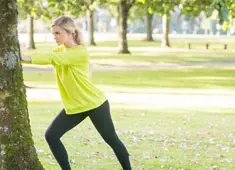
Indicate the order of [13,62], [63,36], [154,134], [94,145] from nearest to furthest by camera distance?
[13,62], [63,36], [94,145], [154,134]

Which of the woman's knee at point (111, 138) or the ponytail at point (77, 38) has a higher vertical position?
the ponytail at point (77, 38)

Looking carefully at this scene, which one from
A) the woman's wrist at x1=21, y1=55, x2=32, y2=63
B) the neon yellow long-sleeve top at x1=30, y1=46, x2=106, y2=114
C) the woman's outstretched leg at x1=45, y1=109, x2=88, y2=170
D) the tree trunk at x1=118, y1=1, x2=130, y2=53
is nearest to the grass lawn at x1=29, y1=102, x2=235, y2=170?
the woman's outstretched leg at x1=45, y1=109, x2=88, y2=170

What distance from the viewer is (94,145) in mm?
10805

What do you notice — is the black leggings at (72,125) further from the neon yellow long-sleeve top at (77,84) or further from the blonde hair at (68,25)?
the blonde hair at (68,25)

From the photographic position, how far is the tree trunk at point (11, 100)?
621 centimetres

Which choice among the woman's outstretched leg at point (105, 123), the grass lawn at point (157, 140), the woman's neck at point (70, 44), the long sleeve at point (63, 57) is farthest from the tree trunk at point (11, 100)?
the grass lawn at point (157, 140)

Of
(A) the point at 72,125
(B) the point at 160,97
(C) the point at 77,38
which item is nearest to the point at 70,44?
(C) the point at 77,38

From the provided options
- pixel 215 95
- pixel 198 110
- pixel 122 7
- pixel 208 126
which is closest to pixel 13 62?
pixel 208 126

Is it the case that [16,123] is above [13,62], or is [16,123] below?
below

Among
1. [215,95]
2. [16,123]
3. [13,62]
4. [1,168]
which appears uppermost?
[13,62]

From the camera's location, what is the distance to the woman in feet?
21.9

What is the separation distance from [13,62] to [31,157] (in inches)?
39.1

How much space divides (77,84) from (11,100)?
0.77 m

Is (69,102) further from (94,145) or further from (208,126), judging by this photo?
(208,126)
